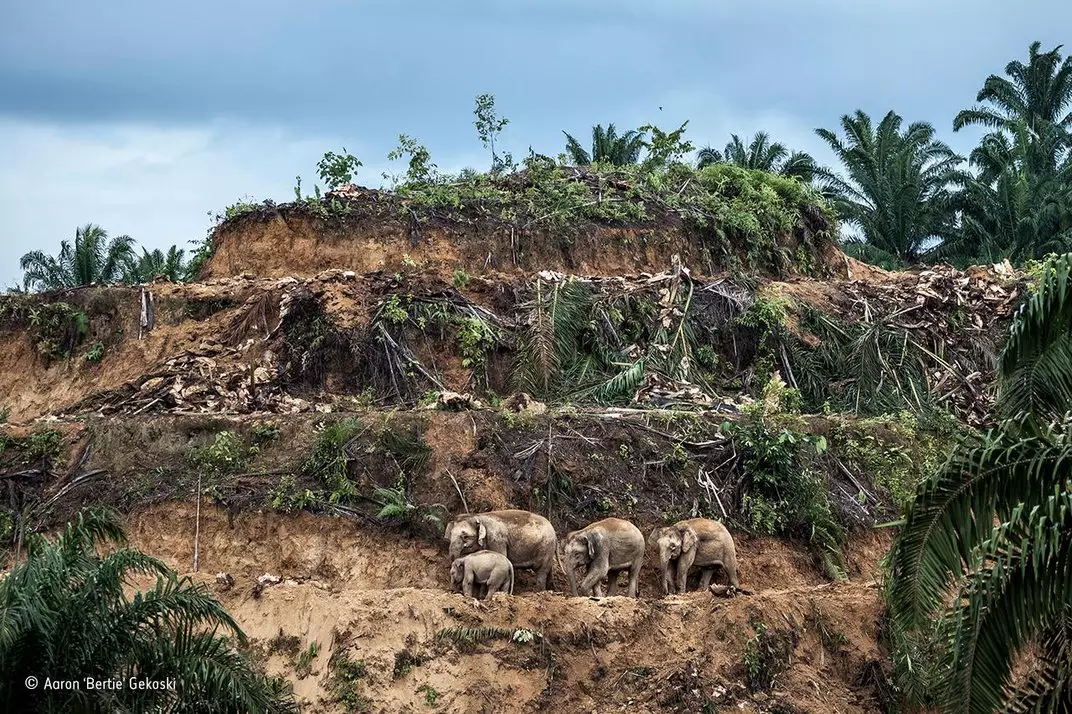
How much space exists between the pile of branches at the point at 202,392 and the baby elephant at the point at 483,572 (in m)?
5.11

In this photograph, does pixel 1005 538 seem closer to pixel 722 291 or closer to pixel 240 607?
pixel 240 607

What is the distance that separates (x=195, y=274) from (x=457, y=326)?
314 inches

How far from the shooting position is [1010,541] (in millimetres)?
10984

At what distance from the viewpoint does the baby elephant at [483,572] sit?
16859mm

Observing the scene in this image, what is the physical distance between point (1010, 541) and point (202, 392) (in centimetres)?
1418

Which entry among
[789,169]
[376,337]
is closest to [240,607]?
[376,337]

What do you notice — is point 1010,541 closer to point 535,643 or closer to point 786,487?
point 535,643

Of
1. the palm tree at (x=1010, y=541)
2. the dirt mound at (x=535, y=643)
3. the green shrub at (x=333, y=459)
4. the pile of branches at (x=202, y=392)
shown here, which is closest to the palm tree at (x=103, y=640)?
the dirt mound at (x=535, y=643)

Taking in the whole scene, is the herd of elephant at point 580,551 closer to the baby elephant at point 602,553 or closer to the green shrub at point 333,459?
the baby elephant at point 602,553

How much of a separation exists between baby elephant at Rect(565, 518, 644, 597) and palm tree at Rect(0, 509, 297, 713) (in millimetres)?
5130

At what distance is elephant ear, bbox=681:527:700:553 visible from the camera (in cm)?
1798

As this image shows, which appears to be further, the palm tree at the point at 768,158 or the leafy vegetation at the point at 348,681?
the palm tree at the point at 768,158

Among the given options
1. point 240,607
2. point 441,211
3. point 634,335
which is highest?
point 441,211

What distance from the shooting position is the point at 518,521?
57.4ft
